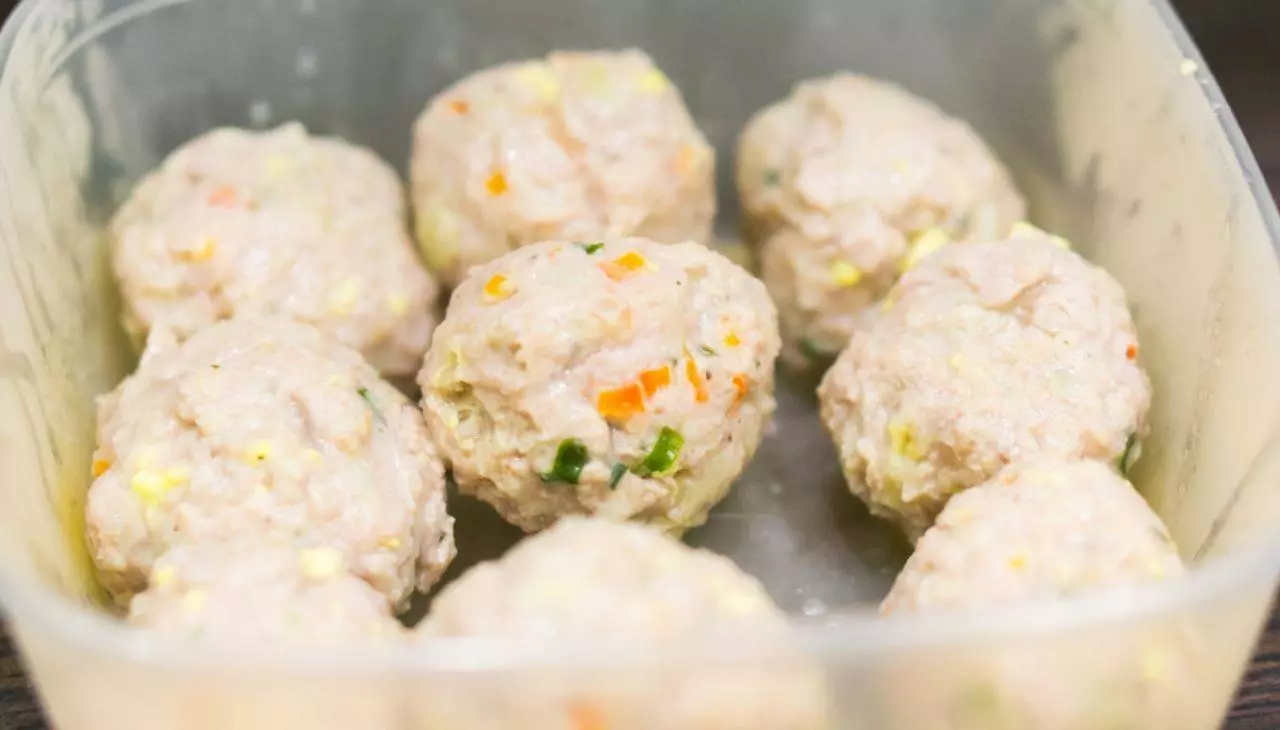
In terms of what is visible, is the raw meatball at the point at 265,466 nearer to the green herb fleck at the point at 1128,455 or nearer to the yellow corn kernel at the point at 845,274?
the yellow corn kernel at the point at 845,274

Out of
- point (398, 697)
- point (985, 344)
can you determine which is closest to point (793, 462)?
point (985, 344)

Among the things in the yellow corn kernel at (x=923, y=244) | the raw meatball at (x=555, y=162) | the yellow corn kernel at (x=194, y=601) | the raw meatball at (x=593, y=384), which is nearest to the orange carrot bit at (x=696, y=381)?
the raw meatball at (x=593, y=384)

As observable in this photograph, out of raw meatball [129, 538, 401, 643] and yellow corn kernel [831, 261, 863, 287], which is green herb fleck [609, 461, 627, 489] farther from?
yellow corn kernel [831, 261, 863, 287]

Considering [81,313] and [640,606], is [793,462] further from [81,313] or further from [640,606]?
[81,313]

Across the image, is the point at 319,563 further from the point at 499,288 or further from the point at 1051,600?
the point at 1051,600

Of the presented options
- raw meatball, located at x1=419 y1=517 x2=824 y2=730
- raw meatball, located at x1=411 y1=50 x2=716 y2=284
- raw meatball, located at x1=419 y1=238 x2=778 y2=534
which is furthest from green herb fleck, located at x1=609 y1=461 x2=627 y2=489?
raw meatball, located at x1=411 y1=50 x2=716 y2=284

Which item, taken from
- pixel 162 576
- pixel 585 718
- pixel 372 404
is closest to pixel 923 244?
pixel 372 404

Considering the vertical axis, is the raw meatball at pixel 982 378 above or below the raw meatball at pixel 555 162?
below

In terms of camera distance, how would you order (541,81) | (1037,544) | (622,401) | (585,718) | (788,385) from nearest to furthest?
(585,718), (1037,544), (622,401), (541,81), (788,385)
